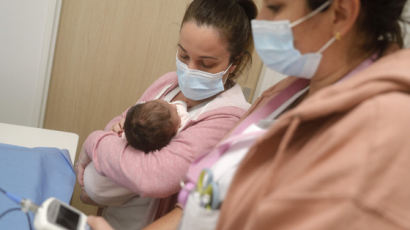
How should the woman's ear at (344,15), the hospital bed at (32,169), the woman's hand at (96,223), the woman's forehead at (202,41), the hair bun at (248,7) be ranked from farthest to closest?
the hair bun at (248,7) < the woman's forehead at (202,41) < the hospital bed at (32,169) < the woman's hand at (96,223) < the woman's ear at (344,15)

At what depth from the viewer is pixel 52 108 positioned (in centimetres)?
218

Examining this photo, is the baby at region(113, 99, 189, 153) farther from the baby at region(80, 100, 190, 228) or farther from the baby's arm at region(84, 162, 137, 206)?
the baby's arm at region(84, 162, 137, 206)

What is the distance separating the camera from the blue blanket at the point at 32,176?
93cm

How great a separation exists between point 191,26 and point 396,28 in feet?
2.04

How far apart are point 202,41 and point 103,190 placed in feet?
2.06

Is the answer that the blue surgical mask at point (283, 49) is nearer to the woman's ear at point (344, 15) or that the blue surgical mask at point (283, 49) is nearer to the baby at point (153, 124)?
the woman's ear at point (344, 15)

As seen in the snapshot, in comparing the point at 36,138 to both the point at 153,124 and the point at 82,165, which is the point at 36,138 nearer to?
the point at 82,165

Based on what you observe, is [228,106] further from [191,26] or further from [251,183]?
[251,183]

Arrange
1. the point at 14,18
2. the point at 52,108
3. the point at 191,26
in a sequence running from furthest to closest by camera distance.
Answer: the point at 52,108 < the point at 14,18 < the point at 191,26

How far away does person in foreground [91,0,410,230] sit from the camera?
18.6 inches

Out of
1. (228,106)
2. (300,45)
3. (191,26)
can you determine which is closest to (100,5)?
(191,26)

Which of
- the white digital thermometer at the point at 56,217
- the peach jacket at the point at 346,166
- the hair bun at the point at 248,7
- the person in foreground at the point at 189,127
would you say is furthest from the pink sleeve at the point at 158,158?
the peach jacket at the point at 346,166

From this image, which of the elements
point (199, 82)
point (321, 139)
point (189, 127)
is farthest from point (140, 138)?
point (321, 139)

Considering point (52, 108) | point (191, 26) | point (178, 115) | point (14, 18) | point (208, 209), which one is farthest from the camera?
point (52, 108)
